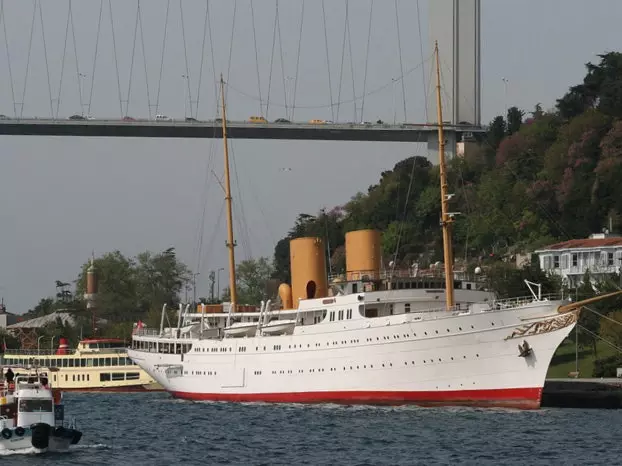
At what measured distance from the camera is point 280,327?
77.3 m

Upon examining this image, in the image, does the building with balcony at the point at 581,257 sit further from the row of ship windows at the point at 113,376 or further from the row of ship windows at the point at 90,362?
the row of ship windows at the point at 90,362

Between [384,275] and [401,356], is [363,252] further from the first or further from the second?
[401,356]

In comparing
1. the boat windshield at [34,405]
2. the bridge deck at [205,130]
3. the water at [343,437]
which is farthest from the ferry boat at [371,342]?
the bridge deck at [205,130]

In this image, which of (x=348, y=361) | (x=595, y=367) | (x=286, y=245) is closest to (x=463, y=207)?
(x=286, y=245)

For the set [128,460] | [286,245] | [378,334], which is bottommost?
[128,460]

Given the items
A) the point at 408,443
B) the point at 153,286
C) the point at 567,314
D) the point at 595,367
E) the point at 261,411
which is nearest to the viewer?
the point at 408,443

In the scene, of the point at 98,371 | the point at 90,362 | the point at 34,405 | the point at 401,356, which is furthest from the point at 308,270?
the point at 34,405

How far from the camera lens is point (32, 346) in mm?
131625

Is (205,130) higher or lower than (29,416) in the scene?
higher

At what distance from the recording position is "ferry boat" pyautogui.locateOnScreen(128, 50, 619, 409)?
2640 inches

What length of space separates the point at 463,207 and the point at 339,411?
224ft

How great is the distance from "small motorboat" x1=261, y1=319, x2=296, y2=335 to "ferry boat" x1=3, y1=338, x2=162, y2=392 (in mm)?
22385

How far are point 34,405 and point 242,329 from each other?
99.2ft

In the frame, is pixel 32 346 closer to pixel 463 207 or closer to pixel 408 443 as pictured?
pixel 463 207
